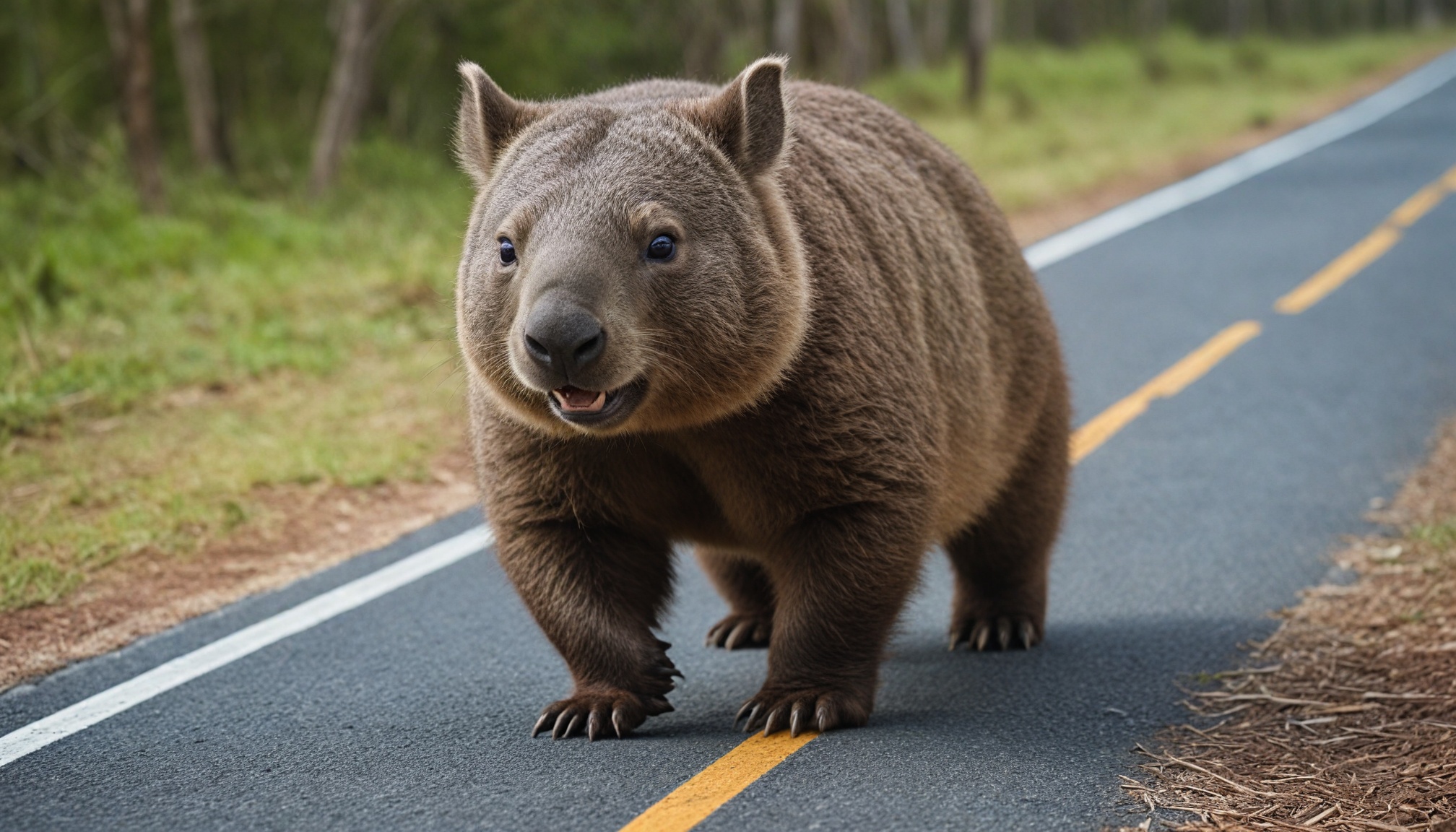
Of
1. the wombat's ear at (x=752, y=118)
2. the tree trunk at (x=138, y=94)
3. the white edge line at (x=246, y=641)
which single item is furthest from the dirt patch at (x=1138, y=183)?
the tree trunk at (x=138, y=94)

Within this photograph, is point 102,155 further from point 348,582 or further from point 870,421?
point 870,421

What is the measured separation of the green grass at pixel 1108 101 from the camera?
1972 cm

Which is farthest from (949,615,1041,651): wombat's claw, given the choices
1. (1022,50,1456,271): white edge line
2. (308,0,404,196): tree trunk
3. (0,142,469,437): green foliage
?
(308,0,404,196): tree trunk

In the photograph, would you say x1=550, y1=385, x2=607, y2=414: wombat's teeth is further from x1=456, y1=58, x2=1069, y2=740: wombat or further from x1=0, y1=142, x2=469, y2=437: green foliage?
x1=0, y1=142, x2=469, y2=437: green foliage

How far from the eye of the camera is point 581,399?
4.39 metres

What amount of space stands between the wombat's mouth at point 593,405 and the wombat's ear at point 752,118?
2.91 feet

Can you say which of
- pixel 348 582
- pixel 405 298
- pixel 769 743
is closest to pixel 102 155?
pixel 405 298

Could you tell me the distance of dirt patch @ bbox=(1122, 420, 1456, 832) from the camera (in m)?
4.33

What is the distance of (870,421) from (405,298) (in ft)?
26.1

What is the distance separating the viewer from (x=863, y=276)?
5172 mm

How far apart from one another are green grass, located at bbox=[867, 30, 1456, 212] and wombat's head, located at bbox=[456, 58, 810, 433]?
39.3 feet

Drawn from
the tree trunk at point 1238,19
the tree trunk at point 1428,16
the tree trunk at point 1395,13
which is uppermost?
the tree trunk at point 1238,19

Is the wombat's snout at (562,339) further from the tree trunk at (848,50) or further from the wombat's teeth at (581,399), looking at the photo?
the tree trunk at (848,50)

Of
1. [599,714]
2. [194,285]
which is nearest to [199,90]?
[194,285]
